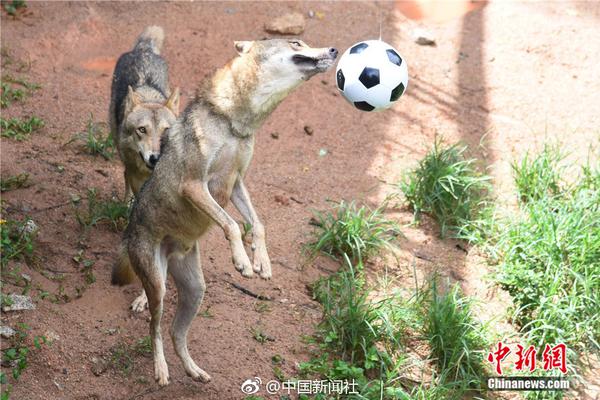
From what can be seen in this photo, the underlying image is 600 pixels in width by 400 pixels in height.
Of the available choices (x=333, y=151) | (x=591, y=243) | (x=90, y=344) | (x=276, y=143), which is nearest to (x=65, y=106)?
(x=276, y=143)

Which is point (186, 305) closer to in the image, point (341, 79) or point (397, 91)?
point (341, 79)

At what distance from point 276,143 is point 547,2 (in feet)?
13.9

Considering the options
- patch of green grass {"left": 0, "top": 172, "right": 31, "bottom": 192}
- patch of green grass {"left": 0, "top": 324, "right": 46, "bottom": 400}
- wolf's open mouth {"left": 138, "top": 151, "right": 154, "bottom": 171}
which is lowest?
patch of green grass {"left": 0, "top": 324, "right": 46, "bottom": 400}

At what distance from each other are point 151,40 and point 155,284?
12.3 feet

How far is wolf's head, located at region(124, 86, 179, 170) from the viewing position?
6883mm

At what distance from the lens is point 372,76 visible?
6.02m

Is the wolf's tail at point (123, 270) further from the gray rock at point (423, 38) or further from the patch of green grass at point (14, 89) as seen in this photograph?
the gray rock at point (423, 38)

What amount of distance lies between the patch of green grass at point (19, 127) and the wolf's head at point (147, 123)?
1.59 m

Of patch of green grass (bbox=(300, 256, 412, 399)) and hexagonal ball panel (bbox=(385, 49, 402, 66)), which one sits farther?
patch of green grass (bbox=(300, 256, 412, 399))

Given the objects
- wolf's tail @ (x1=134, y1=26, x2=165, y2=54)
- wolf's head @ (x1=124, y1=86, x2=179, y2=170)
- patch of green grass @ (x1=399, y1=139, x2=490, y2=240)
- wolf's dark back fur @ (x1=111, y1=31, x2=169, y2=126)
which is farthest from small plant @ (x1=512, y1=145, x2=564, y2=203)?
wolf's tail @ (x1=134, y1=26, x2=165, y2=54)

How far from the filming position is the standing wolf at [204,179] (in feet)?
18.6

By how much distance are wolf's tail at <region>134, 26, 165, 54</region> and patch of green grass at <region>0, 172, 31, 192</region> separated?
5.97ft

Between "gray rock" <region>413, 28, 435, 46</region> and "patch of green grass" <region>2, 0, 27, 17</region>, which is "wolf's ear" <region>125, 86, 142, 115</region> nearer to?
"patch of green grass" <region>2, 0, 27, 17</region>

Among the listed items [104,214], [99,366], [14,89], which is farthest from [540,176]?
[14,89]
